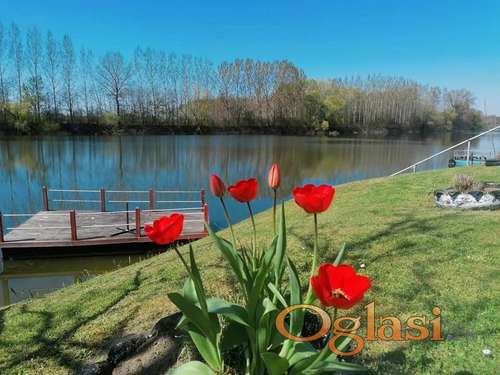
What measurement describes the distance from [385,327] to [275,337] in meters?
1.23

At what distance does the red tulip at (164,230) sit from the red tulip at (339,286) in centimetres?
51

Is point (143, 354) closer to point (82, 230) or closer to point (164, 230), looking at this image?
point (164, 230)

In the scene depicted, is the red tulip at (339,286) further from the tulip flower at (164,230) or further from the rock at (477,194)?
the rock at (477,194)

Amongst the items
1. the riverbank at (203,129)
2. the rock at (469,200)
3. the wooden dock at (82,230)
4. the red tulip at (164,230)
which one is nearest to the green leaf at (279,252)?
the red tulip at (164,230)

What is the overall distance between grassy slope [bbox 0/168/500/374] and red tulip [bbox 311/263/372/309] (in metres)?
1.21

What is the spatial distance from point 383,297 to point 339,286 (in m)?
2.04

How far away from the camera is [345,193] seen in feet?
30.8

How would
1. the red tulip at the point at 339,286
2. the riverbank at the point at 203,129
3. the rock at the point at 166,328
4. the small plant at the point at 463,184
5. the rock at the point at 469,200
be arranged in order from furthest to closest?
the riverbank at the point at 203,129 < the small plant at the point at 463,184 < the rock at the point at 469,200 < the rock at the point at 166,328 < the red tulip at the point at 339,286

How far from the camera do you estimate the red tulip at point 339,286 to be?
0.94m

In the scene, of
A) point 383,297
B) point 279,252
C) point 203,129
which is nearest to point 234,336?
point 279,252

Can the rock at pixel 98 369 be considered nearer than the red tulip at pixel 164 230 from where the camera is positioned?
No

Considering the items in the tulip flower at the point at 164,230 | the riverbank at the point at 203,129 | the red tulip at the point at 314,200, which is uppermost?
the riverbank at the point at 203,129

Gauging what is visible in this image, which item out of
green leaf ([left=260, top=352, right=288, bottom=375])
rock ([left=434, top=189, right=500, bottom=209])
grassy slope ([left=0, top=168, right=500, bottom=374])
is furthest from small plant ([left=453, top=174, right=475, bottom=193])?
green leaf ([left=260, top=352, right=288, bottom=375])

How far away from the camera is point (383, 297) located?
2.75m
